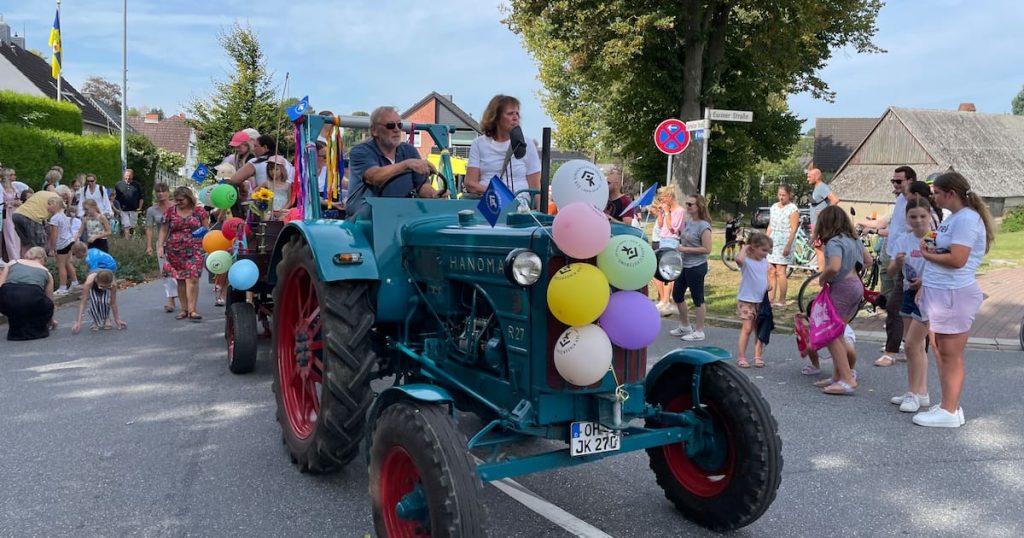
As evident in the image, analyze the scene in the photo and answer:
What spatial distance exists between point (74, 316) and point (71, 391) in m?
4.09

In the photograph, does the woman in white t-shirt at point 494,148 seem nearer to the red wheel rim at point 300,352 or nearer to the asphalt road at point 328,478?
the red wheel rim at point 300,352

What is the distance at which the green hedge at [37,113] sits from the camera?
18375 millimetres

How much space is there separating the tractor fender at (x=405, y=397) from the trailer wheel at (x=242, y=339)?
134 inches

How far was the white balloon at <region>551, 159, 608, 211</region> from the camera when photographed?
3.14 m

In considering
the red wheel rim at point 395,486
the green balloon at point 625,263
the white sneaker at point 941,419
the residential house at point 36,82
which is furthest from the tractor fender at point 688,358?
the residential house at point 36,82

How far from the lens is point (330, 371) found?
364 cm

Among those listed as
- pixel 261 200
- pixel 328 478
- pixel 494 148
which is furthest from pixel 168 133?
pixel 328 478

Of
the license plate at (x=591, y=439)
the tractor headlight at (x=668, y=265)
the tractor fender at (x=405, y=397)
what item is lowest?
the license plate at (x=591, y=439)

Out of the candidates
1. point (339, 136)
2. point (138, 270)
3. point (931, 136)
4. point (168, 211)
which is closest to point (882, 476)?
point (339, 136)

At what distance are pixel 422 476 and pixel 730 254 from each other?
13.8m

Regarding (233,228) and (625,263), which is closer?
(625,263)

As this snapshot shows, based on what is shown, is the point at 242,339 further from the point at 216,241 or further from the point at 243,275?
the point at 216,241

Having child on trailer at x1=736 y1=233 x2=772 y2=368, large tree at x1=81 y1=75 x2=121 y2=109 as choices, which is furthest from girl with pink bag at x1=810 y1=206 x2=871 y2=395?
large tree at x1=81 y1=75 x2=121 y2=109

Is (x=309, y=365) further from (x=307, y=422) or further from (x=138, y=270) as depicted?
(x=138, y=270)
